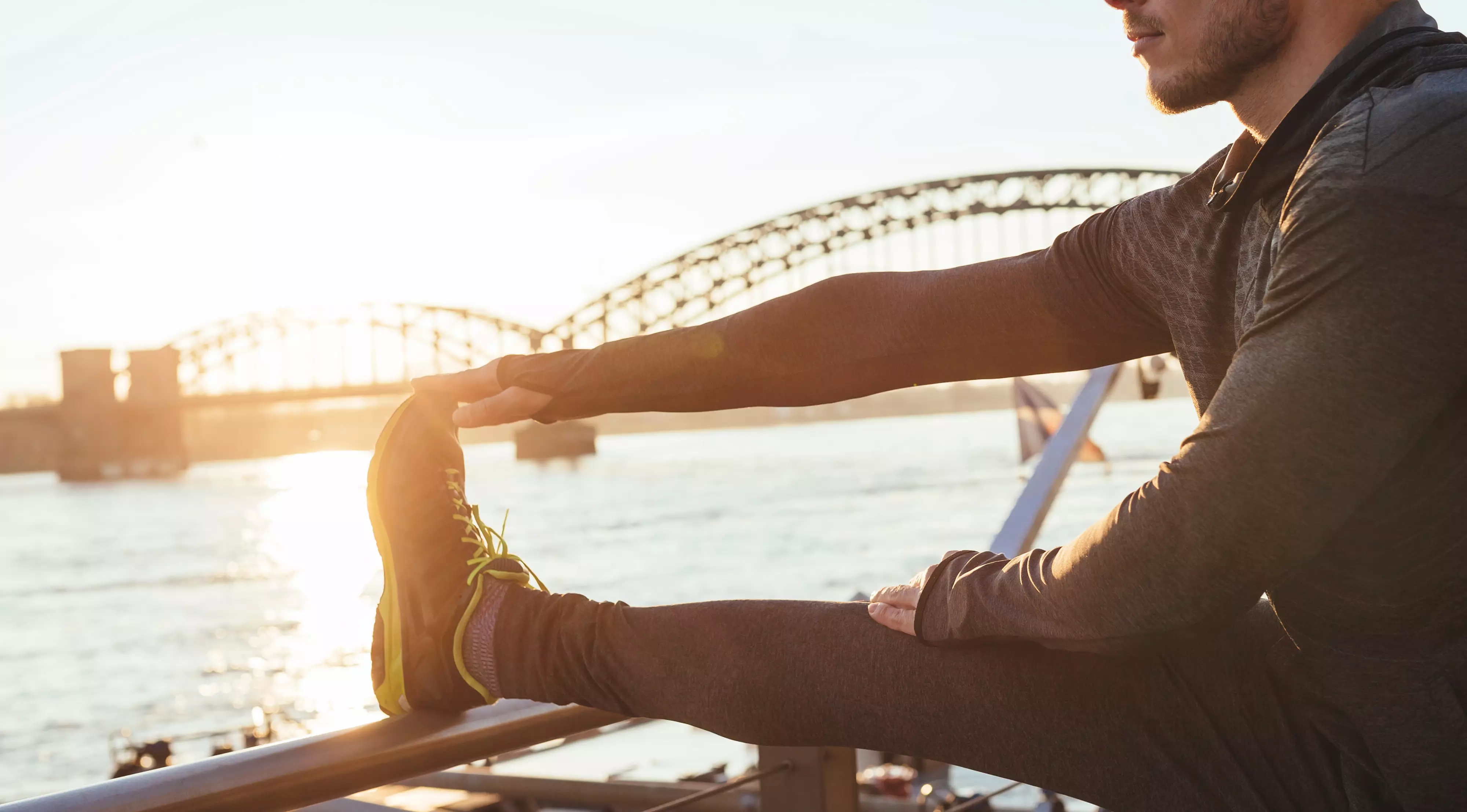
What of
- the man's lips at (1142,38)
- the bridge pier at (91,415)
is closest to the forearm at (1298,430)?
the man's lips at (1142,38)

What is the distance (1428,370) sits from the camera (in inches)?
25.2

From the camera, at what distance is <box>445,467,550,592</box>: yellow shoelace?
1.13 meters

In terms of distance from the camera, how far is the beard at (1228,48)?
31.6 inches

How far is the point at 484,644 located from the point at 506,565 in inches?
3.9

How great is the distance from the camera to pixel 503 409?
1161 millimetres

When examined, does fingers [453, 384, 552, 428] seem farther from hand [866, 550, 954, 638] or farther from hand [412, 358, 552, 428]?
hand [866, 550, 954, 638]

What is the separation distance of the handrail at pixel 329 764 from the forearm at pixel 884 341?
27 centimetres

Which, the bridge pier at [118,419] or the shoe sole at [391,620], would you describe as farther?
the bridge pier at [118,419]

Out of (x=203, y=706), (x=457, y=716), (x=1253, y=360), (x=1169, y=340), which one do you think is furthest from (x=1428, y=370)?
(x=203, y=706)

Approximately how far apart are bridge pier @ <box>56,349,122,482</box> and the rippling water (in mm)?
1815

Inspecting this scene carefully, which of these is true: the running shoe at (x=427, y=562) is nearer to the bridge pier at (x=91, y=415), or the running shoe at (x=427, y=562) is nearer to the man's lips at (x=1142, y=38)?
the man's lips at (x=1142, y=38)

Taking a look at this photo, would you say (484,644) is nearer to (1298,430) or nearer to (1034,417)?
(1298,430)

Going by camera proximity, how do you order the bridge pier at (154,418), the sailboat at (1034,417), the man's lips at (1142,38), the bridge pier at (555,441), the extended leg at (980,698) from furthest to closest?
the bridge pier at (555,441) → the bridge pier at (154,418) → the sailboat at (1034,417) → the man's lips at (1142,38) → the extended leg at (980,698)

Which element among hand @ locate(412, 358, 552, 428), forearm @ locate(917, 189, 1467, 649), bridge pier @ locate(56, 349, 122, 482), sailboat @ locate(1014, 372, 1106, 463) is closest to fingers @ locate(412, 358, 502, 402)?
hand @ locate(412, 358, 552, 428)
